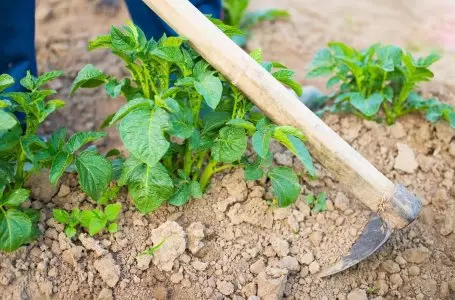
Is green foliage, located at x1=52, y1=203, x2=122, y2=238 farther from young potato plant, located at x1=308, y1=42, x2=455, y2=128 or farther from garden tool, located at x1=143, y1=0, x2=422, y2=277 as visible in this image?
young potato plant, located at x1=308, y1=42, x2=455, y2=128

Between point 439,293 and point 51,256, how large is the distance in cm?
141

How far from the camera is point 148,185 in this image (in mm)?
2240

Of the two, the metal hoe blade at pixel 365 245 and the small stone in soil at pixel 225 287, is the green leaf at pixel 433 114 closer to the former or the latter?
the metal hoe blade at pixel 365 245

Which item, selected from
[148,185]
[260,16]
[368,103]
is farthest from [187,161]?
[260,16]

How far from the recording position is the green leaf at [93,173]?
225 cm

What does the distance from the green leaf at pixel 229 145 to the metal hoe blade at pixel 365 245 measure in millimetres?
544

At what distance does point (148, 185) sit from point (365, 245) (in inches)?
32.5

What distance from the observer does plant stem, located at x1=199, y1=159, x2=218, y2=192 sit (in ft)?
8.05

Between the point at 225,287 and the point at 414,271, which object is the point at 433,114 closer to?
the point at 414,271

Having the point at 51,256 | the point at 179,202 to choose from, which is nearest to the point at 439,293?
the point at 179,202

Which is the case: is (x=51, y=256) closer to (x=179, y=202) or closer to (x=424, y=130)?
(x=179, y=202)

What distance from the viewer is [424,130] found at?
2.82m

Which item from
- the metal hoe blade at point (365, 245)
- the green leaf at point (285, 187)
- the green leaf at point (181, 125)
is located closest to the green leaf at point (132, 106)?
the green leaf at point (181, 125)

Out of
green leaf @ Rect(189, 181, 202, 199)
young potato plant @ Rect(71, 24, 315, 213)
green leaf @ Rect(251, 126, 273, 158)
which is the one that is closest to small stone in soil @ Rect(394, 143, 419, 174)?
young potato plant @ Rect(71, 24, 315, 213)
